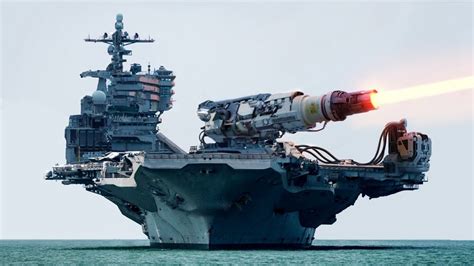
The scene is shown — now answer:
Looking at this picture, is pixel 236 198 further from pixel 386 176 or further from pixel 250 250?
pixel 386 176

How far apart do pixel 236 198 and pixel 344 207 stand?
10170 mm

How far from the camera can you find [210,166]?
205 feet

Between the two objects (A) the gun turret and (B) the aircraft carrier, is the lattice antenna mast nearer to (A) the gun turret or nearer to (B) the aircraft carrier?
(B) the aircraft carrier

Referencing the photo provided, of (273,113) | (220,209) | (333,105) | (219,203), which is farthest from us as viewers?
(220,209)

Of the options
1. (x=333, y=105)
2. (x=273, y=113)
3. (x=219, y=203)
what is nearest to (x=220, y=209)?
(x=219, y=203)

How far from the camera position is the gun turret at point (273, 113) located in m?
57.3

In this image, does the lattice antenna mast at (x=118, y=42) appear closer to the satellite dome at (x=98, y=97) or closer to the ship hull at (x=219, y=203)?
the satellite dome at (x=98, y=97)

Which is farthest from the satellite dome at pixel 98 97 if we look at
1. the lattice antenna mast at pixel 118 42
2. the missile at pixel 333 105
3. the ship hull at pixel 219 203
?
the missile at pixel 333 105

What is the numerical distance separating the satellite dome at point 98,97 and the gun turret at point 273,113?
16.6 meters

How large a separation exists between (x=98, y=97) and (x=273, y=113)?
2379 centimetres

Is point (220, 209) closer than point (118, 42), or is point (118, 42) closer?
point (220, 209)

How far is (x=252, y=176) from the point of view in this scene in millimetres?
63438

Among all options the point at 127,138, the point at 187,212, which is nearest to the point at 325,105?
the point at 187,212

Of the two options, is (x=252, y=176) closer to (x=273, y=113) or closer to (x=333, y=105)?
(x=273, y=113)
